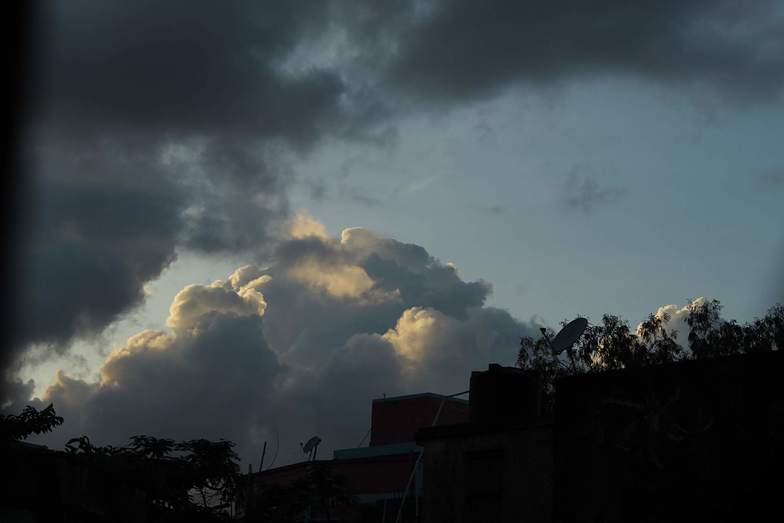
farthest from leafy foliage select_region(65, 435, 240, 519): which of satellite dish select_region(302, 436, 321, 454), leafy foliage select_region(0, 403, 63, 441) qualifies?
satellite dish select_region(302, 436, 321, 454)

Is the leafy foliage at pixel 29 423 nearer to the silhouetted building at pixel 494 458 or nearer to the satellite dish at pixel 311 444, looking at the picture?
the silhouetted building at pixel 494 458

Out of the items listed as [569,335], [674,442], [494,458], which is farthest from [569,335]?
[674,442]

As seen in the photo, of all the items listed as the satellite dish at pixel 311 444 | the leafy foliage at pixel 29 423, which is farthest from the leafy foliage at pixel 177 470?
the satellite dish at pixel 311 444

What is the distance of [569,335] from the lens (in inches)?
982

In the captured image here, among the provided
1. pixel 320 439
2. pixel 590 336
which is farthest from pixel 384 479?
pixel 590 336

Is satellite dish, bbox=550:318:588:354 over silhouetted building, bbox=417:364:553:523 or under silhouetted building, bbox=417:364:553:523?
over

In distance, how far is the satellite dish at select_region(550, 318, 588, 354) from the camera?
24.5 meters

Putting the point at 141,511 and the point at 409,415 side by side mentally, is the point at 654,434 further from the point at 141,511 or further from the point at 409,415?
the point at 409,415

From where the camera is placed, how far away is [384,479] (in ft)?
178

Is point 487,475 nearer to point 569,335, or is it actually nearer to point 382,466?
point 569,335

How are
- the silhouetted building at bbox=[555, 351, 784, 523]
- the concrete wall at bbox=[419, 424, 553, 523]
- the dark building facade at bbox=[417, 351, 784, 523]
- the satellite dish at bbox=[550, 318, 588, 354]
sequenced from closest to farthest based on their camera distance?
the silhouetted building at bbox=[555, 351, 784, 523] → the dark building facade at bbox=[417, 351, 784, 523] → the concrete wall at bbox=[419, 424, 553, 523] → the satellite dish at bbox=[550, 318, 588, 354]

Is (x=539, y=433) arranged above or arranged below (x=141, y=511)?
above

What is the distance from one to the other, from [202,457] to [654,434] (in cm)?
1106

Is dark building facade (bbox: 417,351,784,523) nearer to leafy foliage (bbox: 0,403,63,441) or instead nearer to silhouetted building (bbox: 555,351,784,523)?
silhouetted building (bbox: 555,351,784,523)
